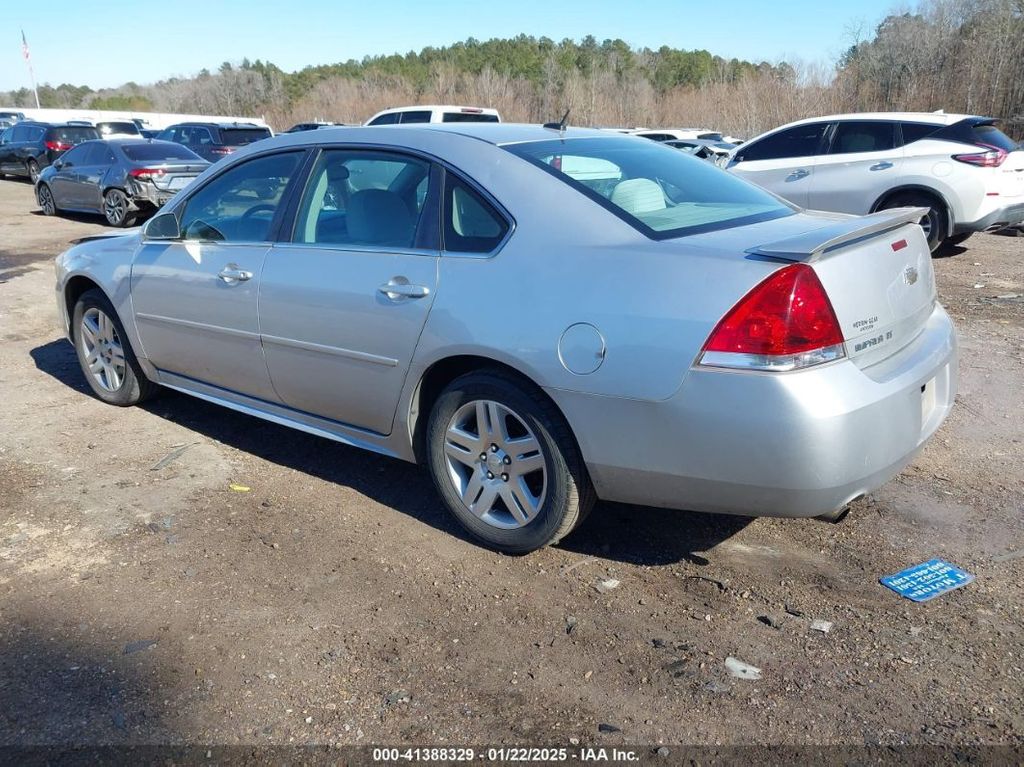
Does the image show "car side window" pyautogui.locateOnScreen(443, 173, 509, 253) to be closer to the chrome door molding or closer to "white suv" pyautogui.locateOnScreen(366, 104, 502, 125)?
the chrome door molding

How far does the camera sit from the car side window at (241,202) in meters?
4.35

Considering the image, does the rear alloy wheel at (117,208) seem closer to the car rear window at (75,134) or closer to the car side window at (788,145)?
the car side window at (788,145)

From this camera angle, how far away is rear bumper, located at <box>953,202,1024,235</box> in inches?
386

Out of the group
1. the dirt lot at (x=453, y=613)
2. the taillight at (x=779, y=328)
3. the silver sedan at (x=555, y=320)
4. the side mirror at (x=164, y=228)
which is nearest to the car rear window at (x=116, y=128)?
the side mirror at (x=164, y=228)


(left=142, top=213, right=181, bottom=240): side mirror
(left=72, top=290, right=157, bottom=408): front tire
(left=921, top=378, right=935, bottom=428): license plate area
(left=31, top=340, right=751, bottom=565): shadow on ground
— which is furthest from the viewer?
(left=72, top=290, right=157, bottom=408): front tire

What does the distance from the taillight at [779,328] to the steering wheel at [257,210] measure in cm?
246

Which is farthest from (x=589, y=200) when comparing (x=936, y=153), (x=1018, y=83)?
(x=1018, y=83)

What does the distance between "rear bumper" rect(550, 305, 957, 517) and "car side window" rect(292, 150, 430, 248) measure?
1.17 meters

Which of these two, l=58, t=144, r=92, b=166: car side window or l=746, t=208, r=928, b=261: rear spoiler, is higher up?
l=746, t=208, r=928, b=261: rear spoiler

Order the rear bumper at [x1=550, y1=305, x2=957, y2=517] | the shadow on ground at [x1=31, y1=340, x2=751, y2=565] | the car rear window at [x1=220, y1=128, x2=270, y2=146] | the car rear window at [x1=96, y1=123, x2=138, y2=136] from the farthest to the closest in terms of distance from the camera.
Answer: the car rear window at [x1=96, y1=123, x2=138, y2=136] < the car rear window at [x1=220, y1=128, x2=270, y2=146] < the shadow on ground at [x1=31, y1=340, x2=751, y2=565] < the rear bumper at [x1=550, y1=305, x2=957, y2=517]

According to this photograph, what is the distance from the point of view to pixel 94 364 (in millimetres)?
5621

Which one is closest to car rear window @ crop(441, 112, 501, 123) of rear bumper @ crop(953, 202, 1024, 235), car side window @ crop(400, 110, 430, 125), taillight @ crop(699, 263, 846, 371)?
car side window @ crop(400, 110, 430, 125)

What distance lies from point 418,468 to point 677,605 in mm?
1813

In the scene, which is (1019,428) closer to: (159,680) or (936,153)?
(159,680)
